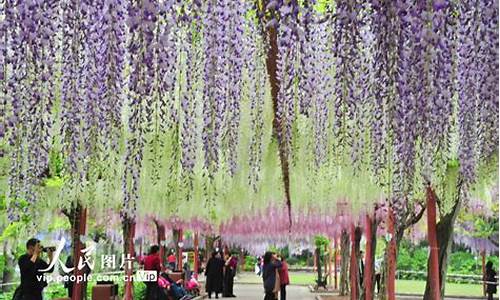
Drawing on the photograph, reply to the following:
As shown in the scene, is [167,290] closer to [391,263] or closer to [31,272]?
[391,263]

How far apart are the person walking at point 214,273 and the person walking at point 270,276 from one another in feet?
16.5

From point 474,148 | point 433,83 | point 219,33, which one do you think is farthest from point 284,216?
point 433,83

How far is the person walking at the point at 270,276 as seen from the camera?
1026 centimetres

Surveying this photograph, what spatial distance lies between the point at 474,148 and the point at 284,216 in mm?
8285

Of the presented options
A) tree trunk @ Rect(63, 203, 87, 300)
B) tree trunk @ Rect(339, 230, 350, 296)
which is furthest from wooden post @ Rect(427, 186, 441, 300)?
tree trunk @ Rect(339, 230, 350, 296)

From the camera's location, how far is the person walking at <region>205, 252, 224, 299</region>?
607 inches

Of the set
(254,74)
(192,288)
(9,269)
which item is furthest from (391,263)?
(9,269)

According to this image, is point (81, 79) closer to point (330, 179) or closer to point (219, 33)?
point (219, 33)

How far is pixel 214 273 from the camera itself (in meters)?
15.7

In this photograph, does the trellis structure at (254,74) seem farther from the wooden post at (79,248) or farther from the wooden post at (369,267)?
the wooden post at (369,267)

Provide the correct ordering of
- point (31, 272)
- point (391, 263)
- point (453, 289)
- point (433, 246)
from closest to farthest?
point (31, 272), point (433, 246), point (391, 263), point (453, 289)

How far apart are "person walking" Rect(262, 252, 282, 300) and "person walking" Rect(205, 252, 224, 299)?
5.03 metres

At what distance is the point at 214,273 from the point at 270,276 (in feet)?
17.9

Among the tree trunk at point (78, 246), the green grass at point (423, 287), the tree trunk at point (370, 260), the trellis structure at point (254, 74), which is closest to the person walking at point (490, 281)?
the green grass at point (423, 287)
